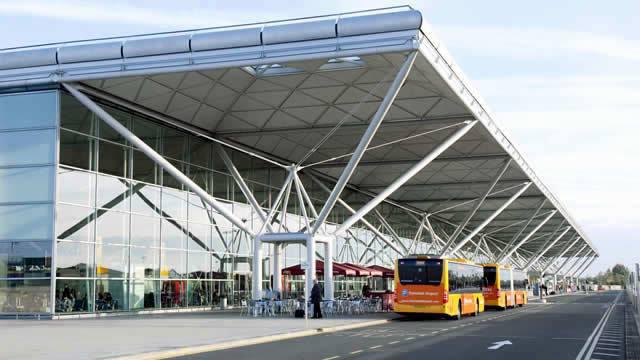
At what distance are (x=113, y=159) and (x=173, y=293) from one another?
24.3 ft

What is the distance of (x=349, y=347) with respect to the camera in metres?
19.2

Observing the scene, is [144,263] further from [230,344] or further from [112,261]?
[230,344]

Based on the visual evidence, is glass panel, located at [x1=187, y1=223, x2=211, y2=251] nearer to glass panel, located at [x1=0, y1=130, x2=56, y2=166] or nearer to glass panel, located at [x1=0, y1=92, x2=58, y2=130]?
glass panel, located at [x1=0, y1=130, x2=56, y2=166]

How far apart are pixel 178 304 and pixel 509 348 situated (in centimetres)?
2242

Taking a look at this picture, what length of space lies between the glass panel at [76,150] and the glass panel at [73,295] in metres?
Result: 4.60

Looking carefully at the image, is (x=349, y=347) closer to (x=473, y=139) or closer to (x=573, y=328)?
(x=573, y=328)

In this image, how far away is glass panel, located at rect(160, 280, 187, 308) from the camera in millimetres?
37303

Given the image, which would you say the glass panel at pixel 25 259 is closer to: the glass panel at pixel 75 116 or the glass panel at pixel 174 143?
the glass panel at pixel 75 116

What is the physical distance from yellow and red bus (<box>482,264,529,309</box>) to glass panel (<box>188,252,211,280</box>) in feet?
54.8

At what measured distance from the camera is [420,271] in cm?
3434

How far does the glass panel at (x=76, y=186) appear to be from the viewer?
104 ft

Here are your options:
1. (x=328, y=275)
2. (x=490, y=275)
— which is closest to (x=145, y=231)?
(x=328, y=275)

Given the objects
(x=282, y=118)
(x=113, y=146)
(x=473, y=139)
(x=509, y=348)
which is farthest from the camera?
(x=473, y=139)

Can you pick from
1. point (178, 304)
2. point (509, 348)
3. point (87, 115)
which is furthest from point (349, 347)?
point (178, 304)
